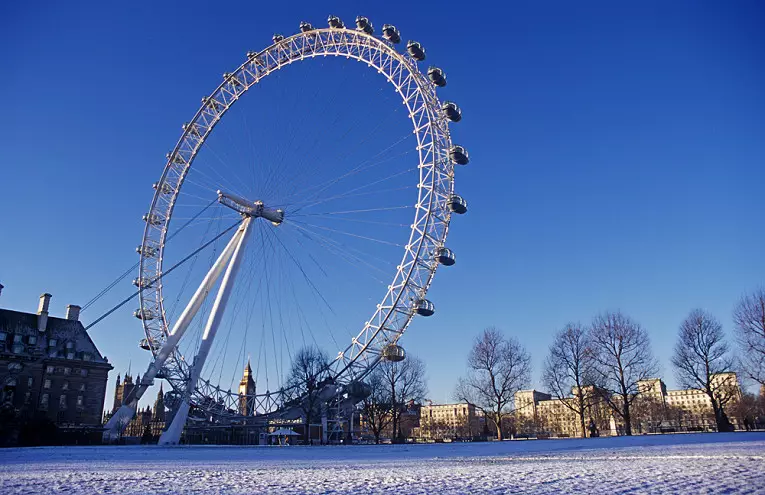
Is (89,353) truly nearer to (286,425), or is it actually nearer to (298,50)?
(286,425)

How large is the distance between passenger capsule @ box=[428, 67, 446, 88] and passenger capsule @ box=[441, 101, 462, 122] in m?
1.54

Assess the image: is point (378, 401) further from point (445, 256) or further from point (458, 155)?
point (458, 155)

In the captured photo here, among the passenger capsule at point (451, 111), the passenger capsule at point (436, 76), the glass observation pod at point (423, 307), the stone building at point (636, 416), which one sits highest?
the passenger capsule at point (436, 76)

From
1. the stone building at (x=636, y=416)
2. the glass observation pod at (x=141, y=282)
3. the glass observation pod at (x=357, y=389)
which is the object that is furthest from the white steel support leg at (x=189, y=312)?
the stone building at (x=636, y=416)

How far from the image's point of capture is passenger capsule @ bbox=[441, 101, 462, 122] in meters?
41.8

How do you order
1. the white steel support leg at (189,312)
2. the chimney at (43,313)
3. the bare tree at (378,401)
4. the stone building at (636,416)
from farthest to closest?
the stone building at (636,416) < the chimney at (43,313) < the bare tree at (378,401) < the white steel support leg at (189,312)

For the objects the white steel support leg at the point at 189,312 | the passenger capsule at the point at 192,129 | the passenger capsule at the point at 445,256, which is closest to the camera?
the passenger capsule at the point at 445,256

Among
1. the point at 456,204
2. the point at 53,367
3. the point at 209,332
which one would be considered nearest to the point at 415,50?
the point at 456,204

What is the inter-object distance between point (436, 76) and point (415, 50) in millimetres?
2532

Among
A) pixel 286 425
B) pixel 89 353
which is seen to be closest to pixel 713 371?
pixel 286 425

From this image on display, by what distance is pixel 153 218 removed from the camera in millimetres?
53250

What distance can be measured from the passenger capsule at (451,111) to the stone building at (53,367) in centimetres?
5531

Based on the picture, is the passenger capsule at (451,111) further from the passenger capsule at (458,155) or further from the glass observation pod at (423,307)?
the glass observation pod at (423,307)

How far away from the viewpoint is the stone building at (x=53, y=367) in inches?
2623
